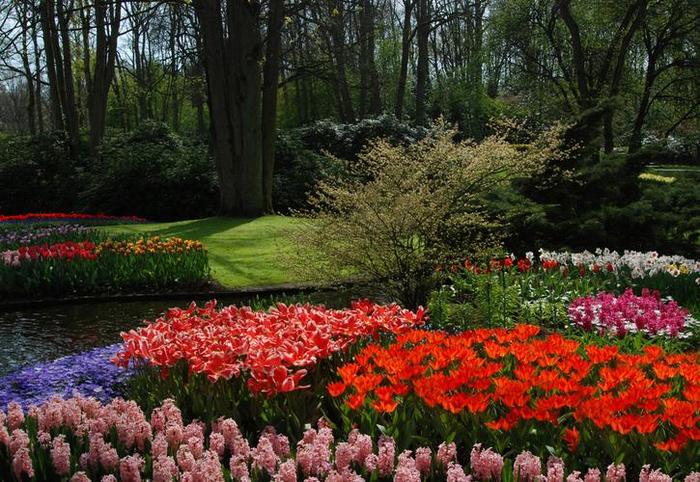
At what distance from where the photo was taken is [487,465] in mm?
2738

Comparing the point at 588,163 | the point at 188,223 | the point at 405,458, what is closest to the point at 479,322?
the point at 405,458

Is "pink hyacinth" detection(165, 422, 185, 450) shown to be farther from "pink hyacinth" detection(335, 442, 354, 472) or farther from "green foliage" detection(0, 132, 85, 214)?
"green foliage" detection(0, 132, 85, 214)

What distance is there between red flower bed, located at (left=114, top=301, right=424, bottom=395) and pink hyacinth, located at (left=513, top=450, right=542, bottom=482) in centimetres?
136

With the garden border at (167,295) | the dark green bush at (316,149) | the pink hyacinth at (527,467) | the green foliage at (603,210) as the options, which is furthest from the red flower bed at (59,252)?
the dark green bush at (316,149)

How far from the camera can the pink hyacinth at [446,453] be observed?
2863mm

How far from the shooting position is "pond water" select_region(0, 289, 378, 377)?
25.3 ft

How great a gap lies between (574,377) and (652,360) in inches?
30.5

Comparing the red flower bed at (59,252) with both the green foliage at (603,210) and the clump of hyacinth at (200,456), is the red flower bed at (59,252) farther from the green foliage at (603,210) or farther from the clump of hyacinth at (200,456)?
the clump of hyacinth at (200,456)

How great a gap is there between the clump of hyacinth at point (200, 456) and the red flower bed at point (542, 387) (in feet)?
0.73

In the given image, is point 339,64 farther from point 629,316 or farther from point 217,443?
point 217,443

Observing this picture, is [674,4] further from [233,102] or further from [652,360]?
[652,360]

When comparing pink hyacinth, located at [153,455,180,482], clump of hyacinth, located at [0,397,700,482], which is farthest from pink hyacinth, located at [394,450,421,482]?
pink hyacinth, located at [153,455,180,482]

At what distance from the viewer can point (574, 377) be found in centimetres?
352

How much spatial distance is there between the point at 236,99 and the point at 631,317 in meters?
13.2
